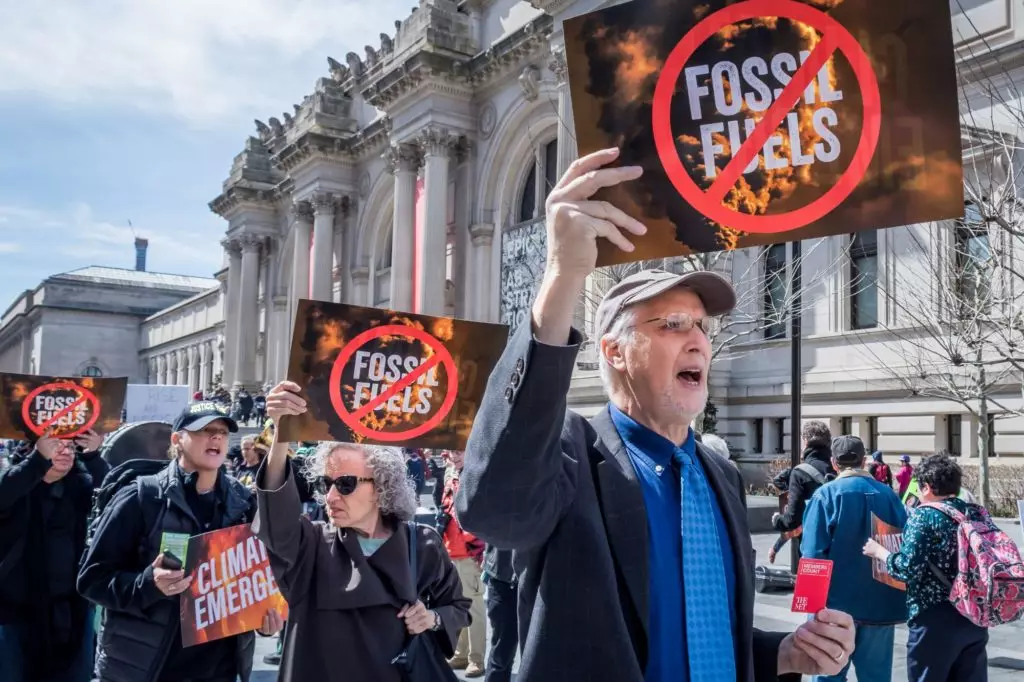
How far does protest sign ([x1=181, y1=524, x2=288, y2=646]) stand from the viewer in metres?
4.33

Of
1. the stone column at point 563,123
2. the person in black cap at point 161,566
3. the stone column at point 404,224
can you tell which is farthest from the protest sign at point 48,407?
the stone column at point 404,224

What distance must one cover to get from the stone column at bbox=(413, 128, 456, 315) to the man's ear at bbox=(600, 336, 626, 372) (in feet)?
101

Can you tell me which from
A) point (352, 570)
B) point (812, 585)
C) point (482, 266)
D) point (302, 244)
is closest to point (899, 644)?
point (352, 570)

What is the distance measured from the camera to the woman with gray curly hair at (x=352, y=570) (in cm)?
379

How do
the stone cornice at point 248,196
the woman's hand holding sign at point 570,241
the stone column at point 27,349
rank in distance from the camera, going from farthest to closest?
the stone column at point 27,349 < the stone cornice at point 248,196 < the woman's hand holding sign at point 570,241

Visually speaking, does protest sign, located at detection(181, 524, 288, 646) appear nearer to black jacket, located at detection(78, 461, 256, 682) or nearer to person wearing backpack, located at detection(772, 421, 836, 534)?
black jacket, located at detection(78, 461, 256, 682)

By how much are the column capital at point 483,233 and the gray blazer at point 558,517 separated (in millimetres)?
31734

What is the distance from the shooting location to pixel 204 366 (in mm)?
71688

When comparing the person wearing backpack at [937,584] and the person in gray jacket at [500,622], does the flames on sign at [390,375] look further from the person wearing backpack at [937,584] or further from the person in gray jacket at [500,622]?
the person wearing backpack at [937,584]

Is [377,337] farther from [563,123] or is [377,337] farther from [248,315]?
[248,315]

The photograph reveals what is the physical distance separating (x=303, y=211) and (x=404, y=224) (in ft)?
40.0

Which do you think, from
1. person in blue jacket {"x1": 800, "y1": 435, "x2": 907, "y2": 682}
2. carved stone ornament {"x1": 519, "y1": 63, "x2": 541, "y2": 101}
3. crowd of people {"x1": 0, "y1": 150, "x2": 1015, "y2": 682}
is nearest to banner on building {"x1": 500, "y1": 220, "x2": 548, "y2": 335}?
carved stone ornament {"x1": 519, "y1": 63, "x2": 541, "y2": 101}

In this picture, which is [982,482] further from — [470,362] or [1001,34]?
[470,362]

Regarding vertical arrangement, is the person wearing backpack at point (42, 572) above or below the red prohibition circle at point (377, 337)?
below
